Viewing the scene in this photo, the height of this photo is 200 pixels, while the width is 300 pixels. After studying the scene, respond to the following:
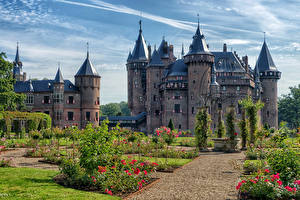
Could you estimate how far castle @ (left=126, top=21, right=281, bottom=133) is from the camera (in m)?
56.0

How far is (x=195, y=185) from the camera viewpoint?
36.2 feet

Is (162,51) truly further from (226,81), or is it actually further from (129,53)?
(226,81)

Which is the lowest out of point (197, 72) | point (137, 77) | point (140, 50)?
point (197, 72)

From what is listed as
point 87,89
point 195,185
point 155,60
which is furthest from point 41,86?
point 195,185

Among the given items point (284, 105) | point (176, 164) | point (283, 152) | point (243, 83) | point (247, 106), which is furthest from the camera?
point (284, 105)

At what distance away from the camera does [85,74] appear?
178ft

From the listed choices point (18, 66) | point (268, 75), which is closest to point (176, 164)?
point (268, 75)

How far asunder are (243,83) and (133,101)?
22.5m

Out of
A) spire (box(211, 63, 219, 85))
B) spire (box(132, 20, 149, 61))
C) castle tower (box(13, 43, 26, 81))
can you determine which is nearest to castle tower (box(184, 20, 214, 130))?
spire (box(211, 63, 219, 85))

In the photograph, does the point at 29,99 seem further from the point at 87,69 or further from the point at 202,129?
the point at 202,129

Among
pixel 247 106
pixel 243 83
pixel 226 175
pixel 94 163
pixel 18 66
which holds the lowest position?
pixel 226 175

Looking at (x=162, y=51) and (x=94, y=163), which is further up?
(x=162, y=51)

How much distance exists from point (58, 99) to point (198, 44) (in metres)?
26.1

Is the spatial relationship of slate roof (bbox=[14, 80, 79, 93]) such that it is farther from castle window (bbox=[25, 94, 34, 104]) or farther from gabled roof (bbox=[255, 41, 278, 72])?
gabled roof (bbox=[255, 41, 278, 72])
